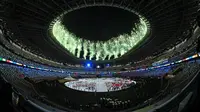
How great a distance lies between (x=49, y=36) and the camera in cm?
4641

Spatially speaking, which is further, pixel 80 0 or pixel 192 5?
pixel 80 0

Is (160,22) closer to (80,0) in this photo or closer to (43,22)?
(80,0)

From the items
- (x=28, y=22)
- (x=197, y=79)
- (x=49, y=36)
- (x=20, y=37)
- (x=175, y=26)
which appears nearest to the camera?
(x=197, y=79)

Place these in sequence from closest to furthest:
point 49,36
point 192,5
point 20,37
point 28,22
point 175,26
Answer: point 192,5 < point 28,22 < point 175,26 < point 20,37 < point 49,36

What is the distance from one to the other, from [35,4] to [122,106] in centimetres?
2243

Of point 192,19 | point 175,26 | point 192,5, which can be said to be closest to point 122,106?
point 192,5

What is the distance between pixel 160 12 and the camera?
37.3m

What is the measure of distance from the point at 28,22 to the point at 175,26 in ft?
79.0

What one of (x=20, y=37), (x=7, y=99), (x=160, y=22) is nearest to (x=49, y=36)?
(x=20, y=37)

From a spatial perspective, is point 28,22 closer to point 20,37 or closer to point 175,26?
point 20,37

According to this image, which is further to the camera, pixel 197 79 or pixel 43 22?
pixel 43 22

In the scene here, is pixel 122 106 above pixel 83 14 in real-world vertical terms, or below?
below

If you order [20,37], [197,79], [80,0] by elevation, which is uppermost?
[80,0]

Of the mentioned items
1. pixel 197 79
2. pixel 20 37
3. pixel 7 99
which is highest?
pixel 20 37
